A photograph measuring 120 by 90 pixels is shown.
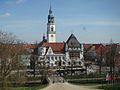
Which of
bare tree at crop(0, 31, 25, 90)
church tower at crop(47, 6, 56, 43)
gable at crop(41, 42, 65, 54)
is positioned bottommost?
bare tree at crop(0, 31, 25, 90)

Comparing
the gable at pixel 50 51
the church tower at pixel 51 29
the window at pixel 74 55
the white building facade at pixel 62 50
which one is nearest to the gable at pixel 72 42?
the white building facade at pixel 62 50

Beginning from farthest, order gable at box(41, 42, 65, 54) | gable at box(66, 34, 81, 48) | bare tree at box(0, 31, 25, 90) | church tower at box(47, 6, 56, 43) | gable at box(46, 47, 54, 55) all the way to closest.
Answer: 1. church tower at box(47, 6, 56, 43)
2. gable at box(66, 34, 81, 48)
3. gable at box(41, 42, 65, 54)
4. gable at box(46, 47, 54, 55)
5. bare tree at box(0, 31, 25, 90)

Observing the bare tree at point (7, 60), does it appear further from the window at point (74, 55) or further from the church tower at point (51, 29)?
the church tower at point (51, 29)

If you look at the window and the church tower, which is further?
the church tower

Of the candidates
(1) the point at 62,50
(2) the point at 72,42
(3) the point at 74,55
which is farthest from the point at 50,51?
(3) the point at 74,55

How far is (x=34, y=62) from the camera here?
229 feet

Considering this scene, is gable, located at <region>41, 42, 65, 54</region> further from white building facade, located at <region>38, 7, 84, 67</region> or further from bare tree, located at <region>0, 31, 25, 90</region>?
bare tree, located at <region>0, 31, 25, 90</region>

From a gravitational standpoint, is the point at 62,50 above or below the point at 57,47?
below

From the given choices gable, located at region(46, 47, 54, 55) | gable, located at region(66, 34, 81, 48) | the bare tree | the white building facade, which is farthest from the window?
the bare tree

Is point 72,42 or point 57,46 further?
point 57,46

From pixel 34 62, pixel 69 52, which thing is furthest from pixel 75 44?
pixel 34 62

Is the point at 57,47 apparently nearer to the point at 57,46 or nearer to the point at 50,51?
the point at 57,46

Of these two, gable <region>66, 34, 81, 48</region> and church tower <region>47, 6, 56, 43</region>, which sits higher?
church tower <region>47, 6, 56, 43</region>

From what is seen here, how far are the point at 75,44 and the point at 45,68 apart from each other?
44.7 meters
